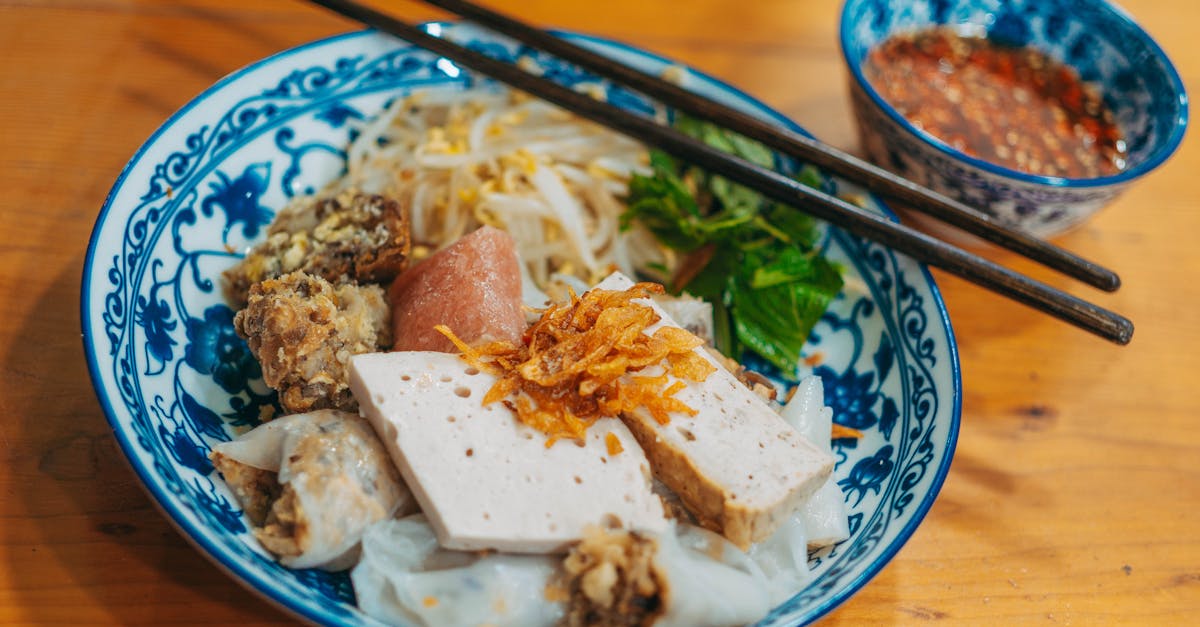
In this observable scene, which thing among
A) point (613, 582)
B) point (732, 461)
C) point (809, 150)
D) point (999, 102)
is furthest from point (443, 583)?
point (999, 102)

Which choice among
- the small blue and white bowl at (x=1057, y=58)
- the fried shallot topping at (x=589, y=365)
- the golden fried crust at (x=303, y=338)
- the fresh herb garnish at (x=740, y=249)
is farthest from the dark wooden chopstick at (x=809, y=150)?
the golden fried crust at (x=303, y=338)

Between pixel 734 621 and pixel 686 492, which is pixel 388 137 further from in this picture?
pixel 734 621

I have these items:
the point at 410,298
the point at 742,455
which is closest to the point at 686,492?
the point at 742,455

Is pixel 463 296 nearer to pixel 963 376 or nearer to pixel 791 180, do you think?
pixel 791 180

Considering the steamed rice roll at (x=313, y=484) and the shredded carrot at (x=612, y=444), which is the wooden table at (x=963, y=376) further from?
the shredded carrot at (x=612, y=444)

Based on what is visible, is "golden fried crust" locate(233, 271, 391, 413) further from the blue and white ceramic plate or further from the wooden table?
the wooden table

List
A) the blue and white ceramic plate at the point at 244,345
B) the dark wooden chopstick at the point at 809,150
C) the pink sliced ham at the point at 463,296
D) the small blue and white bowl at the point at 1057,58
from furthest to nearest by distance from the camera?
1. the small blue and white bowl at the point at 1057,58
2. the dark wooden chopstick at the point at 809,150
3. the pink sliced ham at the point at 463,296
4. the blue and white ceramic plate at the point at 244,345

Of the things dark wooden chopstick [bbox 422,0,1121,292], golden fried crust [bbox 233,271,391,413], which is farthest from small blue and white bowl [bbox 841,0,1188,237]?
golden fried crust [bbox 233,271,391,413]
